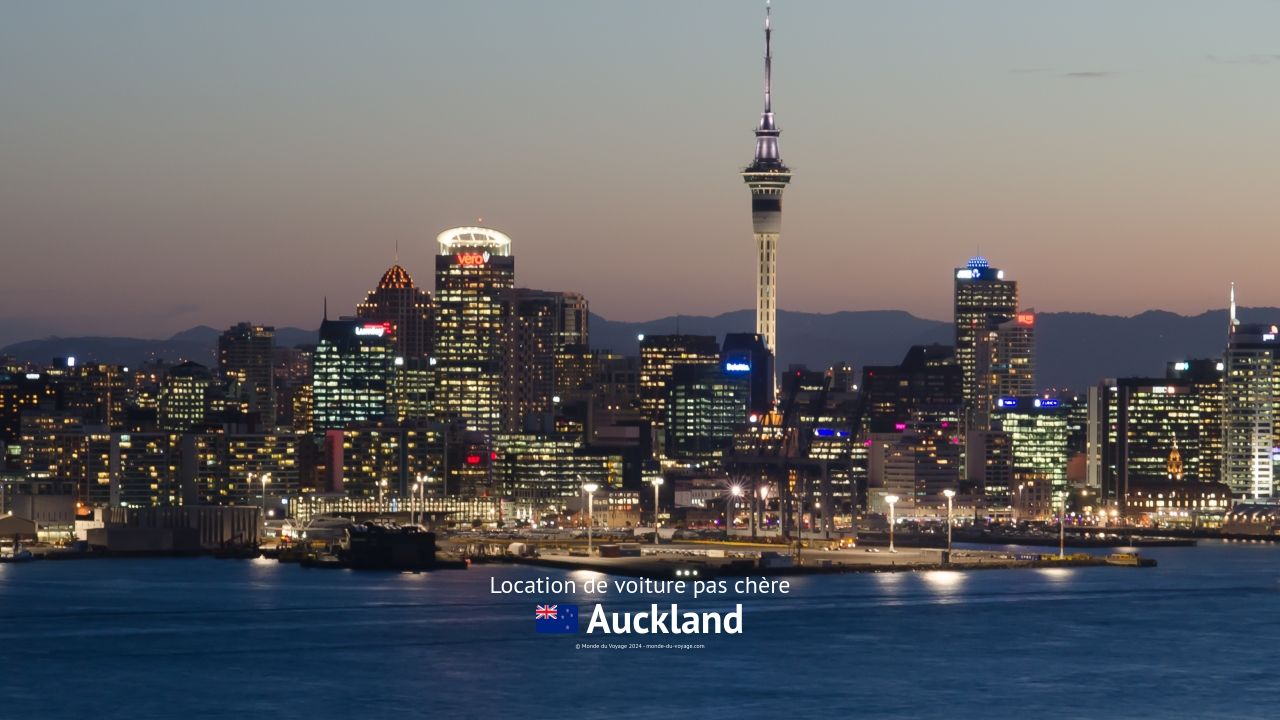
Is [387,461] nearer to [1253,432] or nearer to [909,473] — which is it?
[909,473]

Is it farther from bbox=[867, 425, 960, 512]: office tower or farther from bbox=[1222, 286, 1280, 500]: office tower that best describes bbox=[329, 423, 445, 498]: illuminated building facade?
bbox=[1222, 286, 1280, 500]: office tower

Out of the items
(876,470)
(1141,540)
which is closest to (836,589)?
(1141,540)

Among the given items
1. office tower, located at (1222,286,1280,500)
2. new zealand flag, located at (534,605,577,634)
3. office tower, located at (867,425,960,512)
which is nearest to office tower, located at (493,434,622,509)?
office tower, located at (867,425,960,512)

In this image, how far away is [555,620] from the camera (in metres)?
75.6

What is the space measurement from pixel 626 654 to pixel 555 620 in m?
6.86

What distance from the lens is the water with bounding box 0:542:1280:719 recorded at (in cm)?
6057

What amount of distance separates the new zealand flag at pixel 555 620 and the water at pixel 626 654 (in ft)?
2.20

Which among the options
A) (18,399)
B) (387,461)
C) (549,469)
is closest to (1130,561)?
(387,461)

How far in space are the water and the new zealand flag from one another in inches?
26.4

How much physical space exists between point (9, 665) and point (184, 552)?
5475 centimetres

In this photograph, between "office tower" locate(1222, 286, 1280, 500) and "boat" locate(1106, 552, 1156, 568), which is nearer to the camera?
"boat" locate(1106, 552, 1156, 568)

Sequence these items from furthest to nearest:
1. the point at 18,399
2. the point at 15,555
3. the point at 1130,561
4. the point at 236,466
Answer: the point at 18,399, the point at 236,466, the point at 15,555, the point at 1130,561

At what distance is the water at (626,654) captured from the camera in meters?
60.6

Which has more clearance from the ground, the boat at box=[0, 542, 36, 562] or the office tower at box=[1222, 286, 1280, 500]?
the office tower at box=[1222, 286, 1280, 500]
